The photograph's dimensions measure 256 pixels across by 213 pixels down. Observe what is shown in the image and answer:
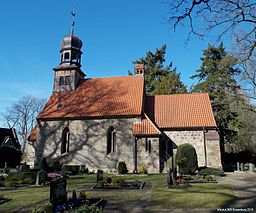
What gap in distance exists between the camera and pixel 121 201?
8.36 metres

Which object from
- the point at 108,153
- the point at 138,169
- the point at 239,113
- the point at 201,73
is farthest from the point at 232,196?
the point at 201,73

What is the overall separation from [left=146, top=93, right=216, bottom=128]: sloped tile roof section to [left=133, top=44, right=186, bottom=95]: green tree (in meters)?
10.0

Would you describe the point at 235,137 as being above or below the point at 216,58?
below

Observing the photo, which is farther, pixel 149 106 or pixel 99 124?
pixel 149 106

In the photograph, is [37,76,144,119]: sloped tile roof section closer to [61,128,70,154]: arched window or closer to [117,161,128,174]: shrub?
[61,128,70,154]: arched window

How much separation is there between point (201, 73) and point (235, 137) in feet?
31.9

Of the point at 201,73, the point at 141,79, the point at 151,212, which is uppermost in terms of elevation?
the point at 201,73

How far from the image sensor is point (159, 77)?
126ft

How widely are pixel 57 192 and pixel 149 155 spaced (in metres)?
11.9

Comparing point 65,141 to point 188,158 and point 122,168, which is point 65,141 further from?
point 188,158

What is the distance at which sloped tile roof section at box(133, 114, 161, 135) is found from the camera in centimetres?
1844

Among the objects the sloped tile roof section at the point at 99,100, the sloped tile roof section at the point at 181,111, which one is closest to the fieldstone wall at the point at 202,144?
the sloped tile roof section at the point at 181,111

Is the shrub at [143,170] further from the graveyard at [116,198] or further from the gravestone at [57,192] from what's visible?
the gravestone at [57,192]

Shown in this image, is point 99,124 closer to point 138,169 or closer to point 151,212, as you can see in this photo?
point 138,169
